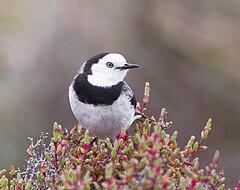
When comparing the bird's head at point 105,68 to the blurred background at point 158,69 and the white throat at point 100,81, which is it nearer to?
the white throat at point 100,81

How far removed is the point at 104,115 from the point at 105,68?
37 cm

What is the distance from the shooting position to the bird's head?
3.97m

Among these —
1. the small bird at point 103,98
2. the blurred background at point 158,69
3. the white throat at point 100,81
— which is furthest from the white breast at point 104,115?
the blurred background at point 158,69

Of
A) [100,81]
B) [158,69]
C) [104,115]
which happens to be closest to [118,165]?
[104,115]

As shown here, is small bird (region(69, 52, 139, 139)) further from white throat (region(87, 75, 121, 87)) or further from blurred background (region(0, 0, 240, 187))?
blurred background (region(0, 0, 240, 187))

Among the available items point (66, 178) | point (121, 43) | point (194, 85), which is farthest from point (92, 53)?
point (66, 178)

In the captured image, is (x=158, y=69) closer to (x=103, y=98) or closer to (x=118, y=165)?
(x=103, y=98)

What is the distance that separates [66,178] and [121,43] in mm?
6115

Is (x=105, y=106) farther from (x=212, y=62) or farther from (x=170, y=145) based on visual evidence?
(x=212, y=62)

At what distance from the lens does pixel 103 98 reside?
12.7ft

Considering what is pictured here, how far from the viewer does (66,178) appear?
231 centimetres

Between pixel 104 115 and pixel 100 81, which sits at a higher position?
pixel 100 81

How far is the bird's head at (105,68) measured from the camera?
13.0 feet

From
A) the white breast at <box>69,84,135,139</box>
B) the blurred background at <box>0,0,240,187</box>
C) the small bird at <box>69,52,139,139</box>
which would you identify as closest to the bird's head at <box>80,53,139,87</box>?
the small bird at <box>69,52,139,139</box>
